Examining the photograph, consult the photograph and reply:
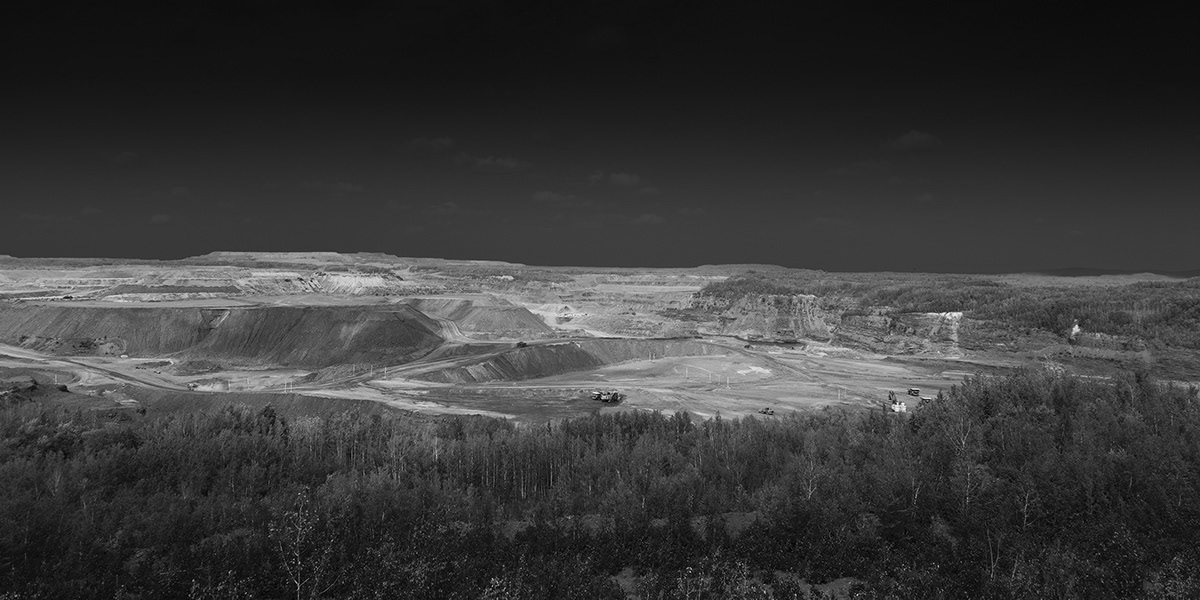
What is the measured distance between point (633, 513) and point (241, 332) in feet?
223

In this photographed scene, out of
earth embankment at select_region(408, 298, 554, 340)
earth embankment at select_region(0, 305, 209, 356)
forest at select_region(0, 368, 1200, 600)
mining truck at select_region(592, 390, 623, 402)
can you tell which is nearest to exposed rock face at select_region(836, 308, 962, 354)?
mining truck at select_region(592, 390, 623, 402)

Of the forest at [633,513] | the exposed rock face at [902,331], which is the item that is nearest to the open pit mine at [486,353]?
the exposed rock face at [902,331]

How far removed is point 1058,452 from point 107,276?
14381 centimetres

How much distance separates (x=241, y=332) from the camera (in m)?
69.5

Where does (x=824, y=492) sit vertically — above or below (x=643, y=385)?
above

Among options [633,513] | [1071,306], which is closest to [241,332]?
[633,513]

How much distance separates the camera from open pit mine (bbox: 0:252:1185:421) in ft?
153

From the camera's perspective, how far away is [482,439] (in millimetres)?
22844

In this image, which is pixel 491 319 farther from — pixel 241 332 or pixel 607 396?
pixel 607 396

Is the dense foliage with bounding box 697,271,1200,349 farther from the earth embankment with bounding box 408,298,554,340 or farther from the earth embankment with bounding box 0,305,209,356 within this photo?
the earth embankment with bounding box 0,305,209,356

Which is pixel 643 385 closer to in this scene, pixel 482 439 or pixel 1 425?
pixel 482 439

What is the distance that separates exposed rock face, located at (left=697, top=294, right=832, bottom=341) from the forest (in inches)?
2517

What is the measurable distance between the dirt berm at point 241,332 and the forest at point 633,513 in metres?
44.1

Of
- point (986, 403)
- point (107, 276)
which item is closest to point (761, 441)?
point (986, 403)
